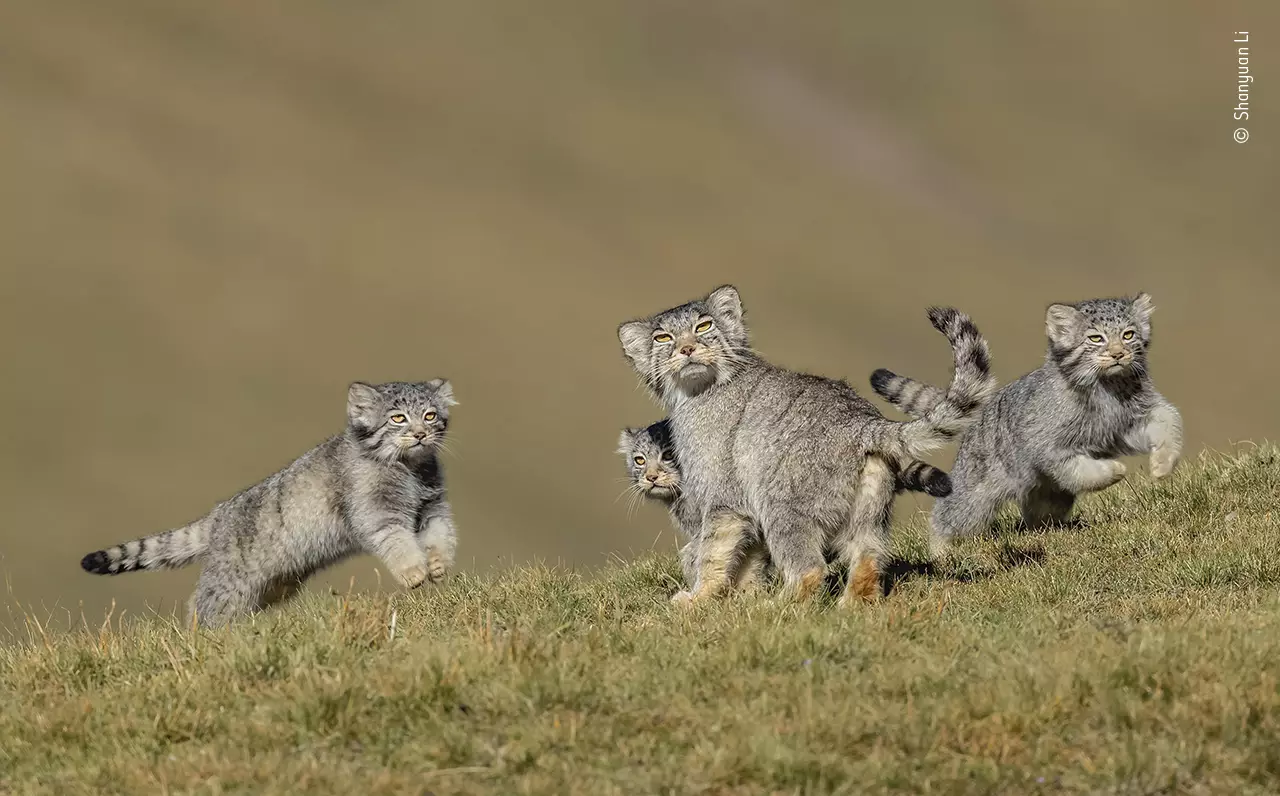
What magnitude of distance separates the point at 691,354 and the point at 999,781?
5073 millimetres

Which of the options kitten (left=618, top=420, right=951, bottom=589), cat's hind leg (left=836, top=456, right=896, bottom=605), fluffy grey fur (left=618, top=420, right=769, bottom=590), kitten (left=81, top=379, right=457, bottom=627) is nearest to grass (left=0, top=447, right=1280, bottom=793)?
cat's hind leg (left=836, top=456, right=896, bottom=605)

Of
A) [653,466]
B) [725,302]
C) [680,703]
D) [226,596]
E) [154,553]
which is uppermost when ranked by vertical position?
[725,302]

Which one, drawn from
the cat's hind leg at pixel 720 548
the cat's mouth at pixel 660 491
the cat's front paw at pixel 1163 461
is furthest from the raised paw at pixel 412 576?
the cat's front paw at pixel 1163 461

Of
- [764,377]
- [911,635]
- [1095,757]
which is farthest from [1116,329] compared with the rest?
[1095,757]

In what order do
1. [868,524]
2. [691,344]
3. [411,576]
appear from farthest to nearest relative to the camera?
1. [411,576]
2. [691,344]
3. [868,524]

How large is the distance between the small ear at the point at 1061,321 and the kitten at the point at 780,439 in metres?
3.71

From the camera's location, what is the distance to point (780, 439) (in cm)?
966

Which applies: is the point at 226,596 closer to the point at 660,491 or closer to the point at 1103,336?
the point at 660,491

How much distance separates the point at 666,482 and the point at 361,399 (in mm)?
3247

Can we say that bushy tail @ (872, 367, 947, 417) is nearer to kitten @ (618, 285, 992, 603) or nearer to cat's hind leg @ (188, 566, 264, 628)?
kitten @ (618, 285, 992, 603)

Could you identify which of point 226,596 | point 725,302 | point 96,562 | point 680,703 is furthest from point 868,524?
point 96,562

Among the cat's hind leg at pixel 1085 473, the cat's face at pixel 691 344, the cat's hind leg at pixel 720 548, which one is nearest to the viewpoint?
the cat's hind leg at pixel 720 548

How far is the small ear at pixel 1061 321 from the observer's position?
42.4ft

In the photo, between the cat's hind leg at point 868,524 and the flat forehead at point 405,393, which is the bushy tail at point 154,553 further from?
the cat's hind leg at point 868,524
